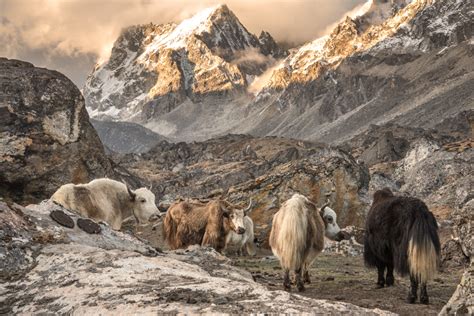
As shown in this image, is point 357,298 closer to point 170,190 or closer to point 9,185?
point 9,185

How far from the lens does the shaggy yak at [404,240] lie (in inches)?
359

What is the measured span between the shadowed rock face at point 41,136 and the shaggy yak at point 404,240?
1365 cm

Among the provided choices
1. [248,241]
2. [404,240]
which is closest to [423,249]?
[404,240]

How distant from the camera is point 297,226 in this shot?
11297 millimetres

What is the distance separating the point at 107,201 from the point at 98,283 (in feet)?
27.2

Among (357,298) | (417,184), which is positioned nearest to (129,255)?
(357,298)

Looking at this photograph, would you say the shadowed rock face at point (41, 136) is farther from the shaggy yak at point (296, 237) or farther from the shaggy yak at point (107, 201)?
the shaggy yak at point (296, 237)

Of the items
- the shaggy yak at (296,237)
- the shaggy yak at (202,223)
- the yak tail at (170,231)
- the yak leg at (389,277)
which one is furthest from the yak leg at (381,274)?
the yak tail at (170,231)

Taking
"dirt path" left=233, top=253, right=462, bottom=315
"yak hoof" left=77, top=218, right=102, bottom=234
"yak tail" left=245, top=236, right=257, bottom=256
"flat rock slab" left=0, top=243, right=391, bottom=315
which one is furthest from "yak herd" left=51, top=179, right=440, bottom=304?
"yak tail" left=245, top=236, right=257, bottom=256

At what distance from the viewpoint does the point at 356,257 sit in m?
19.7

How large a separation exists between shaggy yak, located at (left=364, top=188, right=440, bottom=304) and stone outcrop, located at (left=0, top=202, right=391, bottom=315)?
344 centimetres

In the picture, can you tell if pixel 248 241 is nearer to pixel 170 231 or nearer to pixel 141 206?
pixel 170 231

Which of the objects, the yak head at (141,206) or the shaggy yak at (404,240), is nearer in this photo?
the shaggy yak at (404,240)

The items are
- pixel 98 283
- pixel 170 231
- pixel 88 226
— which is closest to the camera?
pixel 98 283
